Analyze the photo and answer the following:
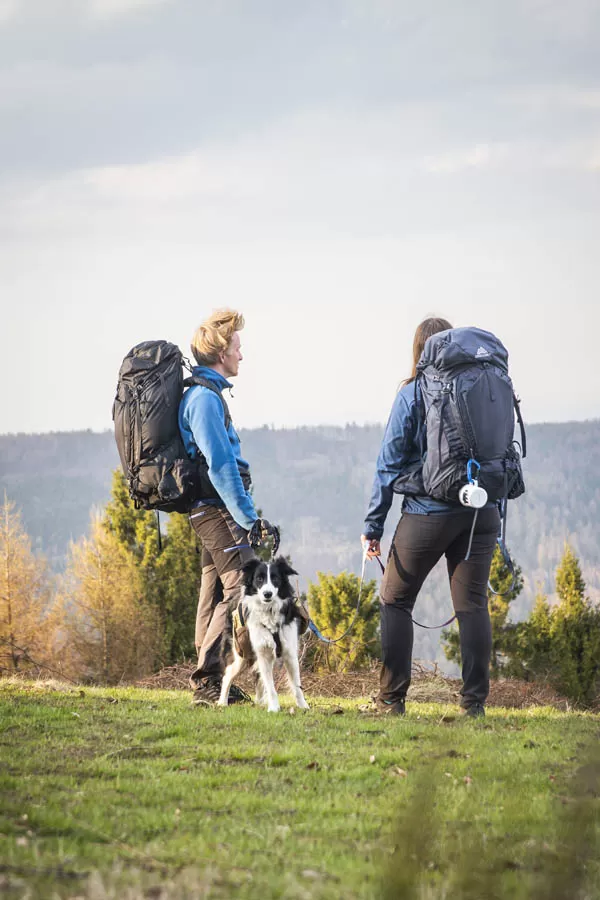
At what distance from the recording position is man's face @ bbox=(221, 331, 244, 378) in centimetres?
652

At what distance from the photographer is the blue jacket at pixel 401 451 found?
5.90 metres

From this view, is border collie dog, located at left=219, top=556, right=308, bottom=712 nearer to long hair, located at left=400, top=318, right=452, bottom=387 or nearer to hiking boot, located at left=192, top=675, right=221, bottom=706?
hiking boot, located at left=192, top=675, right=221, bottom=706

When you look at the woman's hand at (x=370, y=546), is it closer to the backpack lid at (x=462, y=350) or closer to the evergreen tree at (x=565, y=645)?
the backpack lid at (x=462, y=350)

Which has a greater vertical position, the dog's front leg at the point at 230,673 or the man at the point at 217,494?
the man at the point at 217,494

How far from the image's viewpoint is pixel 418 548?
230 inches

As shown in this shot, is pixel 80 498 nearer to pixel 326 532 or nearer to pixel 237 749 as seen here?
pixel 326 532

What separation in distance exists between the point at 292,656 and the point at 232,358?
2.38 metres

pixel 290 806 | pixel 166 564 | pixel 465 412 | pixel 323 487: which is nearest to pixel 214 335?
pixel 465 412

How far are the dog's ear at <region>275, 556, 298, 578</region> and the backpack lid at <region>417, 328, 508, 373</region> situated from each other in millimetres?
1941

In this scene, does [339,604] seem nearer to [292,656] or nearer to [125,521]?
[125,521]

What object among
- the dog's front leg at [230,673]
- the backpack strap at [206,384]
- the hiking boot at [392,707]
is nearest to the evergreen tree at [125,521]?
the dog's front leg at [230,673]

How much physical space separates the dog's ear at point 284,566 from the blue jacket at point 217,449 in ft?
2.09

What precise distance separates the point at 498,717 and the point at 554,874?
521 cm

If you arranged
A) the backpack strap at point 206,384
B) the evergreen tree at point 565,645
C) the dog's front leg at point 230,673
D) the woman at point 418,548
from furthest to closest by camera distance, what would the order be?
the evergreen tree at point 565,645
the dog's front leg at point 230,673
the backpack strap at point 206,384
the woman at point 418,548
